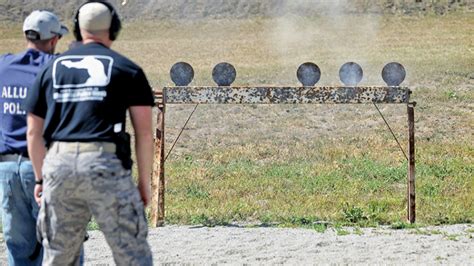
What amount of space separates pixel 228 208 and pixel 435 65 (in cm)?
1658

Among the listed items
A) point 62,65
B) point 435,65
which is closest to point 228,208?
point 62,65

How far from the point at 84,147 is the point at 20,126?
36.3 inches

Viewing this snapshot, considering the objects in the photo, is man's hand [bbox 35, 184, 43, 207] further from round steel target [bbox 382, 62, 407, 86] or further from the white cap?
round steel target [bbox 382, 62, 407, 86]

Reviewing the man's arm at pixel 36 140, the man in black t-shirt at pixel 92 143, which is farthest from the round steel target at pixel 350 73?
the man's arm at pixel 36 140

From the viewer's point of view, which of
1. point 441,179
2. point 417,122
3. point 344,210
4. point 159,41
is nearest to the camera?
point 344,210

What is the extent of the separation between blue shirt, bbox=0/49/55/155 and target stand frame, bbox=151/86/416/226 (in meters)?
3.08

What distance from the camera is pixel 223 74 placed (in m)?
8.69

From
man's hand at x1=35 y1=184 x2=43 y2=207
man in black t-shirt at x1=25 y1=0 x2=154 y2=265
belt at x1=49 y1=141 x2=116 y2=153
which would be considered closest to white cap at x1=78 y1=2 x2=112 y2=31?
man in black t-shirt at x1=25 y1=0 x2=154 y2=265

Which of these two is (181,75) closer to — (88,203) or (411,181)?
(411,181)

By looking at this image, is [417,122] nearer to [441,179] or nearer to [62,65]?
[441,179]

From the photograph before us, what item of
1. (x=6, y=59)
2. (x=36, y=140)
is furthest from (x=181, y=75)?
(x=36, y=140)

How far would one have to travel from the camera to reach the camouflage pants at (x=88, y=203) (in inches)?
179

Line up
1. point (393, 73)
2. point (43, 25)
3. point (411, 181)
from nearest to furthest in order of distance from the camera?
point (43, 25), point (411, 181), point (393, 73)

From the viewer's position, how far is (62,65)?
4668mm
